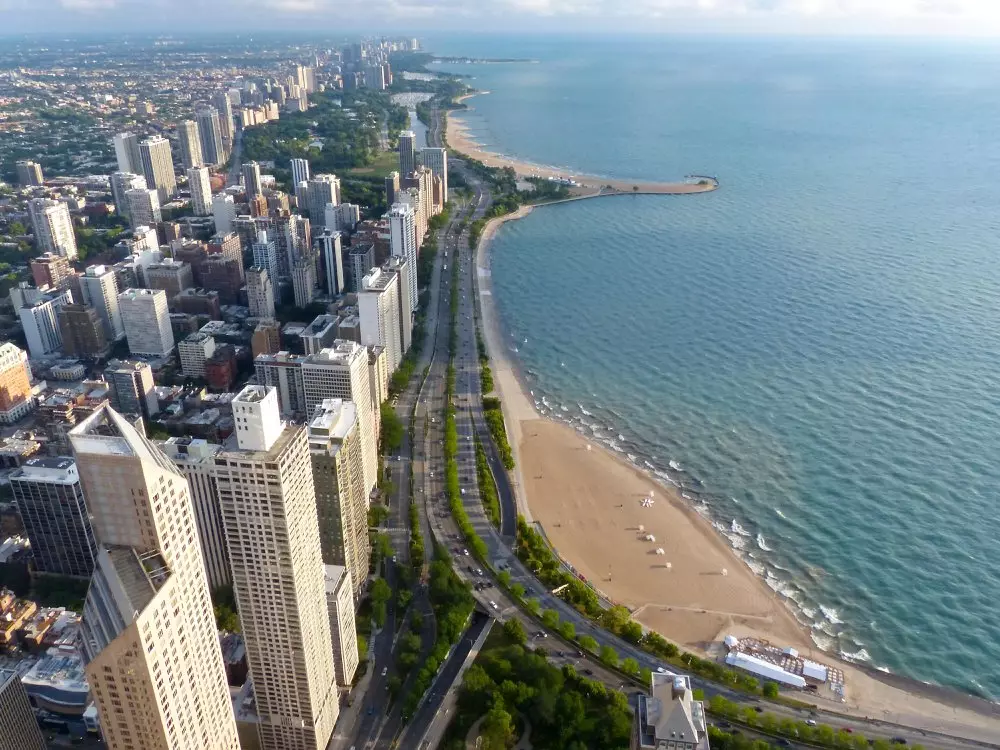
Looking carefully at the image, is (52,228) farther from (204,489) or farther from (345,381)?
(204,489)

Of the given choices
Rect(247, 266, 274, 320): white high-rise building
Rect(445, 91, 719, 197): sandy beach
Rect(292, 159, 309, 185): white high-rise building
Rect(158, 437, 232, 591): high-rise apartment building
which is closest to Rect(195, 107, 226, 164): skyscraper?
Rect(292, 159, 309, 185): white high-rise building

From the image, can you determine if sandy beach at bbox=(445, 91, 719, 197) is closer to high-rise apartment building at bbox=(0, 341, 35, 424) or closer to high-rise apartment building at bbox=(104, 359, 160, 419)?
high-rise apartment building at bbox=(104, 359, 160, 419)

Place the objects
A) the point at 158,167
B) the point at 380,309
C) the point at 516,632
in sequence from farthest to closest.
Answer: the point at 158,167 → the point at 380,309 → the point at 516,632

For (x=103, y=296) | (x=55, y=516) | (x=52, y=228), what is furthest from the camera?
(x=52, y=228)

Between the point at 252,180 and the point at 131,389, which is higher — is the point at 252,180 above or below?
above

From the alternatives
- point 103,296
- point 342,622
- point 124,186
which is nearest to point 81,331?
point 103,296

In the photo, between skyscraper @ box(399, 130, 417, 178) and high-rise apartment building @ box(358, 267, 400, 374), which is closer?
high-rise apartment building @ box(358, 267, 400, 374)

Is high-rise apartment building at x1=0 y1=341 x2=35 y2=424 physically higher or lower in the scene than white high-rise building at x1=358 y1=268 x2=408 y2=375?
lower
